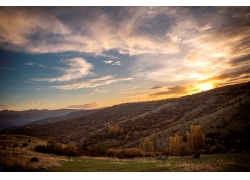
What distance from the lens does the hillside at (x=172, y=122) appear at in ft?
92.9

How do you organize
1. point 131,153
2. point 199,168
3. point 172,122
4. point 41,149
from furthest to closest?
point 172,122, point 131,153, point 41,149, point 199,168

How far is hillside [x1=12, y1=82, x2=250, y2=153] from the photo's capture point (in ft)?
92.9

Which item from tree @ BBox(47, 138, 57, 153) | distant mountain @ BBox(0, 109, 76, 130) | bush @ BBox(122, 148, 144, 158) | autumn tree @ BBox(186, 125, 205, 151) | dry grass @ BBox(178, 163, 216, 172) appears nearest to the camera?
dry grass @ BBox(178, 163, 216, 172)

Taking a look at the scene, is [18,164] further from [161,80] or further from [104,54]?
[161,80]

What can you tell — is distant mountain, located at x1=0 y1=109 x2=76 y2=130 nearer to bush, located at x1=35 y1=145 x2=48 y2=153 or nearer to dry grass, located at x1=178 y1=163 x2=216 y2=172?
bush, located at x1=35 y1=145 x2=48 y2=153

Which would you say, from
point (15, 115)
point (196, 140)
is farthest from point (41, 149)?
point (15, 115)

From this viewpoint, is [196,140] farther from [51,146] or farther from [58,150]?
[51,146]

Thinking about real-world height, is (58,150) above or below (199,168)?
above

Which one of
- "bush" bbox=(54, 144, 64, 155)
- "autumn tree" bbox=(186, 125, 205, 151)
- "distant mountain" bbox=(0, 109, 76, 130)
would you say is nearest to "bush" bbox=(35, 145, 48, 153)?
"bush" bbox=(54, 144, 64, 155)

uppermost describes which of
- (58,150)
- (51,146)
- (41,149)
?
(51,146)

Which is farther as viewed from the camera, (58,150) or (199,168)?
(58,150)

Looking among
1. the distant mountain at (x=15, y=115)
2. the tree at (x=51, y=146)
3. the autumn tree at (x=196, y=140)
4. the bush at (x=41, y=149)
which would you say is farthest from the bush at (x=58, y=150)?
the autumn tree at (x=196, y=140)

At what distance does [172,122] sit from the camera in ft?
158

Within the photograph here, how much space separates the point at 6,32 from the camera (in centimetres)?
1539
